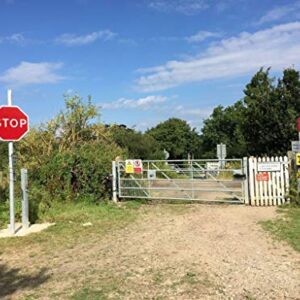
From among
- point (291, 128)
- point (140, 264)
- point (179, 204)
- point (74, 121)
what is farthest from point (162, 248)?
point (291, 128)

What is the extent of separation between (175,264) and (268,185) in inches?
304

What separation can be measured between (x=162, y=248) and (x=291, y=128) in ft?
74.0

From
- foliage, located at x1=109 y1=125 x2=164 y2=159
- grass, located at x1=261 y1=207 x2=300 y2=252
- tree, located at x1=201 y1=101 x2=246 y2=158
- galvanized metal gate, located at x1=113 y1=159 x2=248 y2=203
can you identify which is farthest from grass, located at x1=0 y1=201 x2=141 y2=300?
tree, located at x1=201 y1=101 x2=246 y2=158

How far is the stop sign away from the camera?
33.8 ft

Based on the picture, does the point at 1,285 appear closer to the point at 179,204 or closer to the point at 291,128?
the point at 179,204

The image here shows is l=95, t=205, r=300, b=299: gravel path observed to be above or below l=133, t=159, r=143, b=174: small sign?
below

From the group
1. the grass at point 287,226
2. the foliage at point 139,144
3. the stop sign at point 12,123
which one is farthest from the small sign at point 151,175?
the foliage at point 139,144

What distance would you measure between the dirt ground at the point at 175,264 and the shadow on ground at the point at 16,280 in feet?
0.45

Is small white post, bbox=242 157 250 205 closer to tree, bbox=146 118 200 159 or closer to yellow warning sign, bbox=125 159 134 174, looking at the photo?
yellow warning sign, bbox=125 159 134 174

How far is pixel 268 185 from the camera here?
14.2 m

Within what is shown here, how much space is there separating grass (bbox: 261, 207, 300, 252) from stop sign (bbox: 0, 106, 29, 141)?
19.6 feet

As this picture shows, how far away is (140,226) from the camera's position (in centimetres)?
1109

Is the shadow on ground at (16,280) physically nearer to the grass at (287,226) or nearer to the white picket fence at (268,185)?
the grass at (287,226)

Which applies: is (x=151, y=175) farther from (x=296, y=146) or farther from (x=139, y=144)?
(x=139, y=144)
